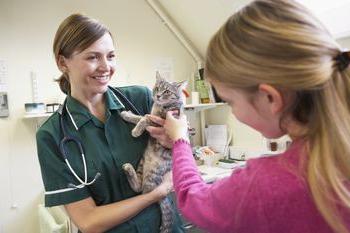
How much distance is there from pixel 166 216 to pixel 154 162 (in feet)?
0.60

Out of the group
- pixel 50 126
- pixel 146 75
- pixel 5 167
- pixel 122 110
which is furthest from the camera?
pixel 146 75

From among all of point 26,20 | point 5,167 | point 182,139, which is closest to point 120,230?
point 182,139

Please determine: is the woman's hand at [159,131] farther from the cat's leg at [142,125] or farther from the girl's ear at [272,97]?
the girl's ear at [272,97]

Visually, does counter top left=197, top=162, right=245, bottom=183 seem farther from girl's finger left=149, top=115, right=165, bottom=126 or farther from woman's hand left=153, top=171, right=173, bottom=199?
girl's finger left=149, top=115, right=165, bottom=126

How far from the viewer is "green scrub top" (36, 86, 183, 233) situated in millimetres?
981

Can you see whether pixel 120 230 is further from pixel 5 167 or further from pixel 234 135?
pixel 234 135

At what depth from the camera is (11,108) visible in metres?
2.07

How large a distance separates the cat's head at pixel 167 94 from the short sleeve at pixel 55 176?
402 mm

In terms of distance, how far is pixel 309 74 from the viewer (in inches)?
22.5

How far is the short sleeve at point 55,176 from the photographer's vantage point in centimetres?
98

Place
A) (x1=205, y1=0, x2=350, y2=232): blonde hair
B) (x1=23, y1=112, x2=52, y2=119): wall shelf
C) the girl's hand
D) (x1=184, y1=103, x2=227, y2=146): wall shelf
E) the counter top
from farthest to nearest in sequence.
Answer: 1. (x1=184, y1=103, x2=227, y2=146): wall shelf
2. the counter top
3. (x1=23, y1=112, x2=52, y2=119): wall shelf
4. the girl's hand
5. (x1=205, y1=0, x2=350, y2=232): blonde hair

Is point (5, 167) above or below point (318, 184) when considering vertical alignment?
below

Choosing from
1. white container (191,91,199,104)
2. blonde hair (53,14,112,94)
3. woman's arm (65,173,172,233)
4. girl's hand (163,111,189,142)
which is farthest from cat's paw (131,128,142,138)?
white container (191,91,199,104)

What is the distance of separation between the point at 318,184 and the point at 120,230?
66cm
